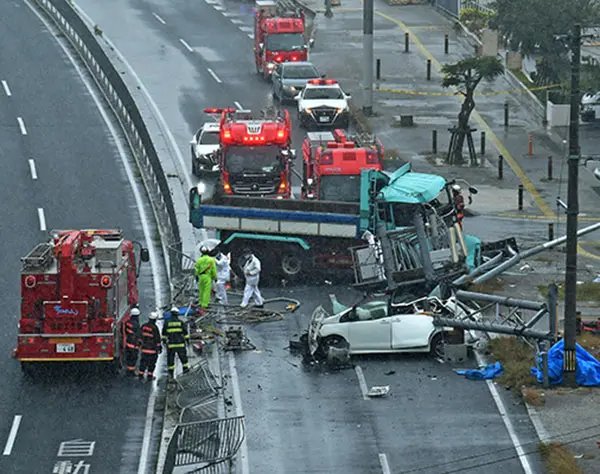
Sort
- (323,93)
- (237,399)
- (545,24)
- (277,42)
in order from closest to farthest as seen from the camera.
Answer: (237,399) < (323,93) < (545,24) < (277,42)

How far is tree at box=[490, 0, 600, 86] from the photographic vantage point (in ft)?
199

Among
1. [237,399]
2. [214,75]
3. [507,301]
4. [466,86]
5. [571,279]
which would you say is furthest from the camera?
[214,75]

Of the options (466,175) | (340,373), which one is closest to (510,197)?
(466,175)

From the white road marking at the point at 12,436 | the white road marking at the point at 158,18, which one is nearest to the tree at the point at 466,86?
the white road marking at the point at 158,18

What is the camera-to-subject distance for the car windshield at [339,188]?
41062mm

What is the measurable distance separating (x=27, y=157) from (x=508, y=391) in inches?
951

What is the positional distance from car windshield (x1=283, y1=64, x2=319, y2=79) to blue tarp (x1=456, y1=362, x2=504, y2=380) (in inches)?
1182

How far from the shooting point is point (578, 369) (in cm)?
3098

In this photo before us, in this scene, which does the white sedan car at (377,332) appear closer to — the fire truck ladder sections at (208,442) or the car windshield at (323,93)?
the fire truck ladder sections at (208,442)

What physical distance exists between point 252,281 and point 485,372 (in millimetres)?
7100

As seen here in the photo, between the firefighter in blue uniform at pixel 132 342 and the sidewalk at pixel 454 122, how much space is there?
8.05m

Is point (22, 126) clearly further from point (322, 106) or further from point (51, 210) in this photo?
point (322, 106)

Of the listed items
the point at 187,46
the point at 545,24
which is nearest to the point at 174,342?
the point at 545,24

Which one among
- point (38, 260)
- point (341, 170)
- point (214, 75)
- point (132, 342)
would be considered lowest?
point (214, 75)
